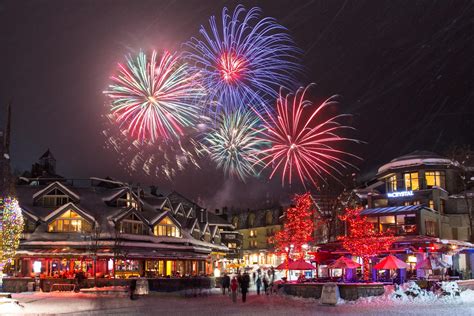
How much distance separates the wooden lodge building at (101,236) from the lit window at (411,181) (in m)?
26.2

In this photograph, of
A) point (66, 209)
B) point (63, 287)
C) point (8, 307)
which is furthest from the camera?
point (66, 209)

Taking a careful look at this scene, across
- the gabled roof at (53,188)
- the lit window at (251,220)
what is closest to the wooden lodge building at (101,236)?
the gabled roof at (53,188)

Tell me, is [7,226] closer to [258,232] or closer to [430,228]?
[430,228]

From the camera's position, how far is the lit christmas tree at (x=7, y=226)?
3142cm

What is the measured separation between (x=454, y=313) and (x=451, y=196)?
141 ft

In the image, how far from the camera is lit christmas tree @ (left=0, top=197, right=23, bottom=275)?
31423 millimetres

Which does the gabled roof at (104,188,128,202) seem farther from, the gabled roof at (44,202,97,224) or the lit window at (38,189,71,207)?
the gabled roof at (44,202,97,224)

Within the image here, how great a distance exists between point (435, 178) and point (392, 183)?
4.81 meters

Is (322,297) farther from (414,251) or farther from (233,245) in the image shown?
(233,245)

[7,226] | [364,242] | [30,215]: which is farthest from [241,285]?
[30,215]

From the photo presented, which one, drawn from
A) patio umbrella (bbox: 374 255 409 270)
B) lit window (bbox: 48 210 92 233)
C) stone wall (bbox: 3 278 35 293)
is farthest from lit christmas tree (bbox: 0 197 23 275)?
lit window (bbox: 48 210 92 233)

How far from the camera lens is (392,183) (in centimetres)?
7144

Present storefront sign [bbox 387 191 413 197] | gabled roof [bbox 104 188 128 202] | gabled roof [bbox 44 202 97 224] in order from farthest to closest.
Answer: gabled roof [bbox 104 188 128 202]
storefront sign [bbox 387 191 413 197]
gabled roof [bbox 44 202 97 224]

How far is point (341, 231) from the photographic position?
85.3 meters
